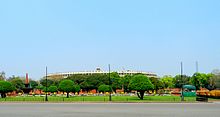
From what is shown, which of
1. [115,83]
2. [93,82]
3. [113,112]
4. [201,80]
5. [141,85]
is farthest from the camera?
[201,80]

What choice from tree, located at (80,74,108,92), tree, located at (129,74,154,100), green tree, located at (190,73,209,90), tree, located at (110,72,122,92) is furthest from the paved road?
green tree, located at (190,73,209,90)

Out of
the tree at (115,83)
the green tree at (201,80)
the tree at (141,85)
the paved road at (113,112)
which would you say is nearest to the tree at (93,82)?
the tree at (115,83)

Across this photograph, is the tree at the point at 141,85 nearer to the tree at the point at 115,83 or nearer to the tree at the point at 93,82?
the tree at the point at 93,82

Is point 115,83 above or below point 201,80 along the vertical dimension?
below

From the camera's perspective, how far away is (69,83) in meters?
62.8

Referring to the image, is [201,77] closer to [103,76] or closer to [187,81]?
[187,81]

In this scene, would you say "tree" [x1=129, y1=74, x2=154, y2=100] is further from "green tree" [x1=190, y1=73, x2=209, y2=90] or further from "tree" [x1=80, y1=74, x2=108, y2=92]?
"green tree" [x1=190, y1=73, x2=209, y2=90]

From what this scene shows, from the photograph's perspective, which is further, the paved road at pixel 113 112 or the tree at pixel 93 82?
the tree at pixel 93 82

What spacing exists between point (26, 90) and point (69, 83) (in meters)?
38.0

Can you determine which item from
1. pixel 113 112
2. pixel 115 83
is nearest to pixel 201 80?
pixel 115 83

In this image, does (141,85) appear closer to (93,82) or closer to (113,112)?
(113,112)

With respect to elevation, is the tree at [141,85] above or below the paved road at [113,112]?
above

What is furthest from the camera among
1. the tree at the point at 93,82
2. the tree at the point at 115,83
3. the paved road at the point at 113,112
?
the tree at the point at 115,83

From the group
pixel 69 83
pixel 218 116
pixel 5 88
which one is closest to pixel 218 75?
pixel 69 83
